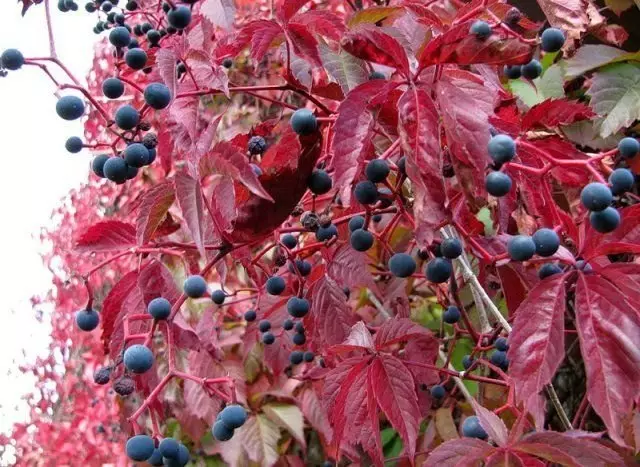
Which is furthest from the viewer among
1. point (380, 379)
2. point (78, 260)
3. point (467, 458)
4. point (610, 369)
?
point (78, 260)

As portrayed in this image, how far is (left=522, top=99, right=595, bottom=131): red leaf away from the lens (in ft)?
3.44

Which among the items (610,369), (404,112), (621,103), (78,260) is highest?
(404,112)

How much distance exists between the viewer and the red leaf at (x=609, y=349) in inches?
30.4

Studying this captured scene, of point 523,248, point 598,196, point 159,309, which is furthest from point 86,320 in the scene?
point 598,196

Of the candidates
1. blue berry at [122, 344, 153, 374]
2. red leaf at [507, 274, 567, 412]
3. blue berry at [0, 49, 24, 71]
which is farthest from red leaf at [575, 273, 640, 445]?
blue berry at [0, 49, 24, 71]

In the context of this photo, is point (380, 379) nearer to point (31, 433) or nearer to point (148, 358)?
point (148, 358)

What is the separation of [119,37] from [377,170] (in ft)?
1.93

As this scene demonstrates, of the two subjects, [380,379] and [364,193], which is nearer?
[364,193]

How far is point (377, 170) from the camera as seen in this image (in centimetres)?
90

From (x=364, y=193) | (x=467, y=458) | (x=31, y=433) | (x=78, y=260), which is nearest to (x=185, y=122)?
(x=364, y=193)

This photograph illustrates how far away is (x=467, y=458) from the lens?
2.94 feet

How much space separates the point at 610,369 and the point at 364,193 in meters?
0.39

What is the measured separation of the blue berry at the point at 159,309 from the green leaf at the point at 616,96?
114cm

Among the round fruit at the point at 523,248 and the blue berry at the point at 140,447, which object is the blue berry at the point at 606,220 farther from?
the blue berry at the point at 140,447
